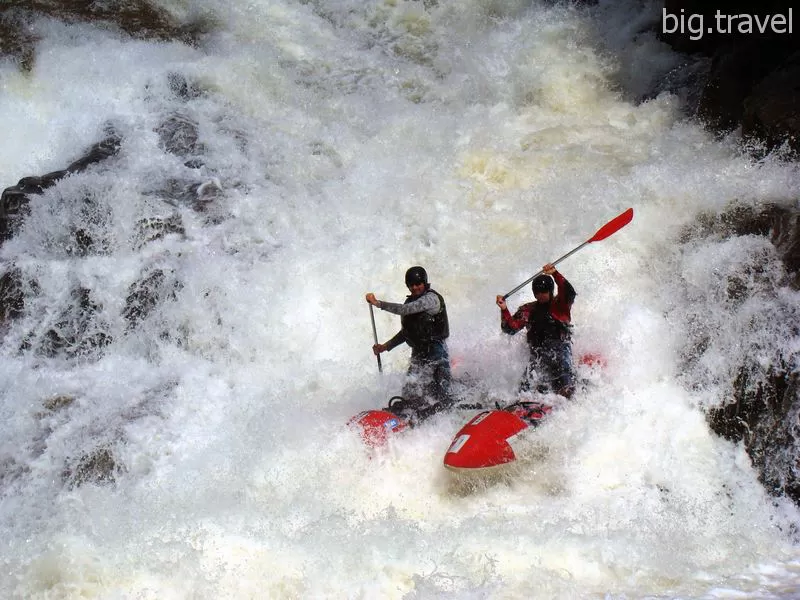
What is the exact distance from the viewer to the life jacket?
16.9 ft

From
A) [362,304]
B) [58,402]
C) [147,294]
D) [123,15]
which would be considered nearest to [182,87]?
[123,15]

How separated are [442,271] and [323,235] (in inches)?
44.4

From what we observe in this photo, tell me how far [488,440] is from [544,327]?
37.3 inches

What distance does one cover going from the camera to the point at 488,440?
182 inches

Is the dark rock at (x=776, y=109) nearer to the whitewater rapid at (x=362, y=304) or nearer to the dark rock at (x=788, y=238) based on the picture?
the whitewater rapid at (x=362, y=304)

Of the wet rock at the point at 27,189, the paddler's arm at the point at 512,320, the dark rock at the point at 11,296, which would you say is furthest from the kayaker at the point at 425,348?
the wet rock at the point at 27,189

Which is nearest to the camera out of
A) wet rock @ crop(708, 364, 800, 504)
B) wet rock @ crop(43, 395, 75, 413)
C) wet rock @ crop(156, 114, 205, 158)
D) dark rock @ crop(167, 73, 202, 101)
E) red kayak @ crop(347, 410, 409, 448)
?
wet rock @ crop(708, 364, 800, 504)

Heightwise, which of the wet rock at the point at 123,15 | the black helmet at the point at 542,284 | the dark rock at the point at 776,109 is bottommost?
the black helmet at the point at 542,284

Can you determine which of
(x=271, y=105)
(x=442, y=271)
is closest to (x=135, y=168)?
(x=271, y=105)

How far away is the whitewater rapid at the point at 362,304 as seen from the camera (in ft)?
13.3

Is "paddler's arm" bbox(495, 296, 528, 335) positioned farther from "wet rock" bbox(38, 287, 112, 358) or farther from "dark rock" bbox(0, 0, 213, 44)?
"dark rock" bbox(0, 0, 213, 44)

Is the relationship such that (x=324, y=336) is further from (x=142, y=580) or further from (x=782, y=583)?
(x=782, y=583)

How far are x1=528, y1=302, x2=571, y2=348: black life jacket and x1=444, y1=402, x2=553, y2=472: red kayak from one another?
528mm

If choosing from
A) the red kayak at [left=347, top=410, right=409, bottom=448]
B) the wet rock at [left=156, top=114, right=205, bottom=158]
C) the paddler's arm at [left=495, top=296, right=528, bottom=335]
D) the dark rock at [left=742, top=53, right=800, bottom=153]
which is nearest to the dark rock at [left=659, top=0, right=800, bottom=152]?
the dark rock at [left=742, top=53, right=800, bottom=153]
